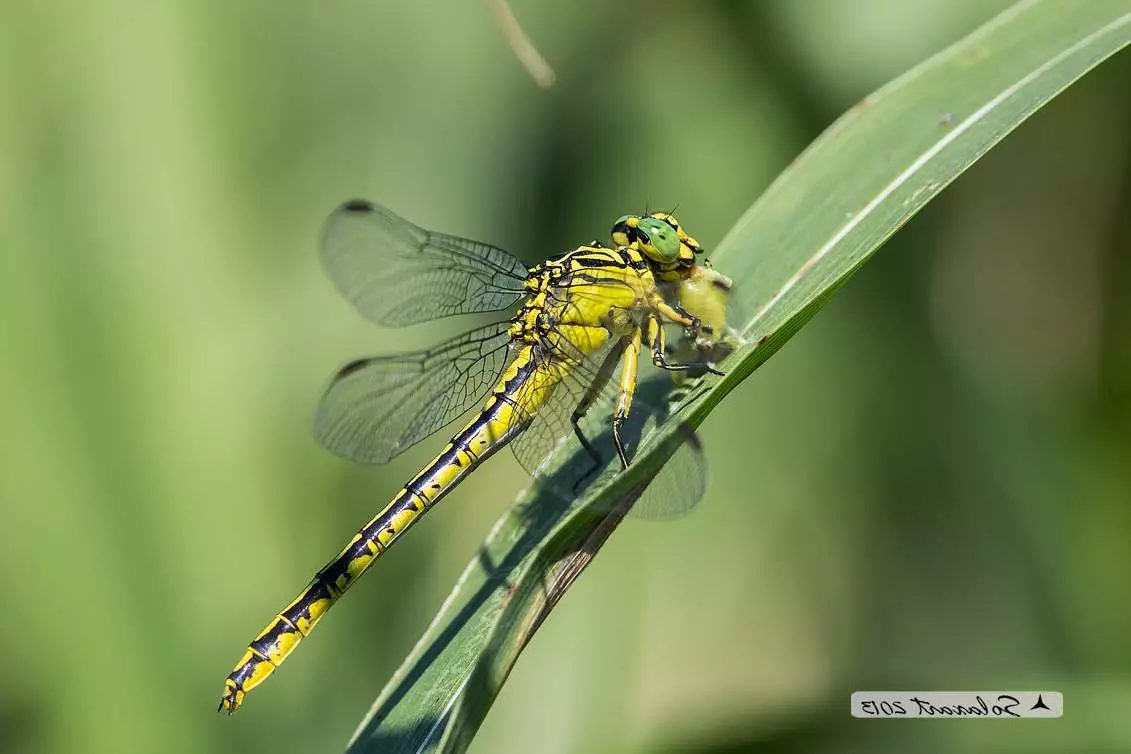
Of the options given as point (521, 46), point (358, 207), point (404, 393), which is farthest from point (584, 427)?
point (521, 46)

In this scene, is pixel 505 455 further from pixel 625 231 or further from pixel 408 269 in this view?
pixel 625 231

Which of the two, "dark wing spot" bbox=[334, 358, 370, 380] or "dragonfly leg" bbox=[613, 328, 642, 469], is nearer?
"dragonfly leg" bbox=[613, 328, 642, 469]

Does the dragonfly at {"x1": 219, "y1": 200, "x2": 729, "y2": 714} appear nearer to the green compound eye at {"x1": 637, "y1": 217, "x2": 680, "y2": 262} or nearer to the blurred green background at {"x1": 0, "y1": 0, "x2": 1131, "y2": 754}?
the green compound eye at {"x1": 637, "y1": 217, "x2": 680, "y2": 262}

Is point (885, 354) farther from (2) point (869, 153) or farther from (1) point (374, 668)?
(1) point (374, 668)

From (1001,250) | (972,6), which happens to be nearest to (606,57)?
(972,6)

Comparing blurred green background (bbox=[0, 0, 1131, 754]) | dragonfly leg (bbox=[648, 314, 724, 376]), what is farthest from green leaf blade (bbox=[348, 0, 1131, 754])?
blurred green background (bbox=[0, 0, 1131, 754])

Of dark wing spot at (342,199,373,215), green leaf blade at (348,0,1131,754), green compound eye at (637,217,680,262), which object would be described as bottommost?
green leaf blade at (348,0,1131,754)
